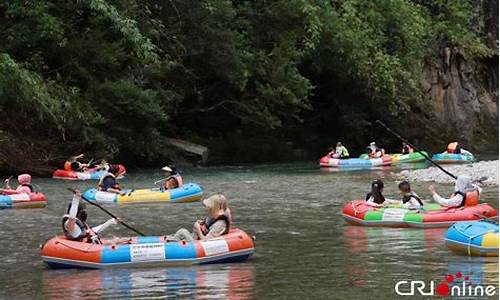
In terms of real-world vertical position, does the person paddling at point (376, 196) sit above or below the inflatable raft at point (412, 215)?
above

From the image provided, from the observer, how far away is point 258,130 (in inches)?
1551

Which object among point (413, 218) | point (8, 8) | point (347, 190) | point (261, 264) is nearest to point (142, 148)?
point (8, 8)

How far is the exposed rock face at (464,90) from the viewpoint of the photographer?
43375mm

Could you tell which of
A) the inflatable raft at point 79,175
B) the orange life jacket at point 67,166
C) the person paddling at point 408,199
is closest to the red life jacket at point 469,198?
the person paddling at point 408,199

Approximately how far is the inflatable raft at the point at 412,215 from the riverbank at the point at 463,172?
730 centimetres

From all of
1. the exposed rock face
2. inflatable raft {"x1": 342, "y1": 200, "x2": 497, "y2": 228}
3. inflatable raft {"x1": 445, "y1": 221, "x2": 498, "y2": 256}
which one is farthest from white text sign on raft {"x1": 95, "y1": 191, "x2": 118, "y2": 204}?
the exposed rock face

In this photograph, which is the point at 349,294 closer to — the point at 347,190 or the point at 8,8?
the point at 347,190

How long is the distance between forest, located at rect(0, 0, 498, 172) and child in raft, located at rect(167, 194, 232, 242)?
13.7 meters

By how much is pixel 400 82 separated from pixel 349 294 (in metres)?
29.0

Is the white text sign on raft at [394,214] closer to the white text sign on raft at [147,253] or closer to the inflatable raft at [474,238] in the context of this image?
the inflatable raft at [474,238]

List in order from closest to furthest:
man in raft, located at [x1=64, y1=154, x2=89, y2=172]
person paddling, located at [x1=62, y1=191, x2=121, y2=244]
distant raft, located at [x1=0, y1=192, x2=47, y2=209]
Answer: person paddling, located at [x1=62, y1=191, x2=121, y2=244]
distant raft, located at [x1=0, y1=192, x2=47, y2=209]
man in raft, located at [x1=64, y1=154, x2=89, y2=172]

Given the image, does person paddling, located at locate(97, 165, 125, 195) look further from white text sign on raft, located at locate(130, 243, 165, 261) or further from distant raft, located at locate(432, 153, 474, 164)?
distant raft, located at locate(432, 153, 474, 164)

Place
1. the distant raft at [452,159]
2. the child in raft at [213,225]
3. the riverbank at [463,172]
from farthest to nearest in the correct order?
the distant raft at [452,159], the riverbank at [463,172], the child in raft at [213,225]

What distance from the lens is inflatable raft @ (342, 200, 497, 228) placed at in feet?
52.7
